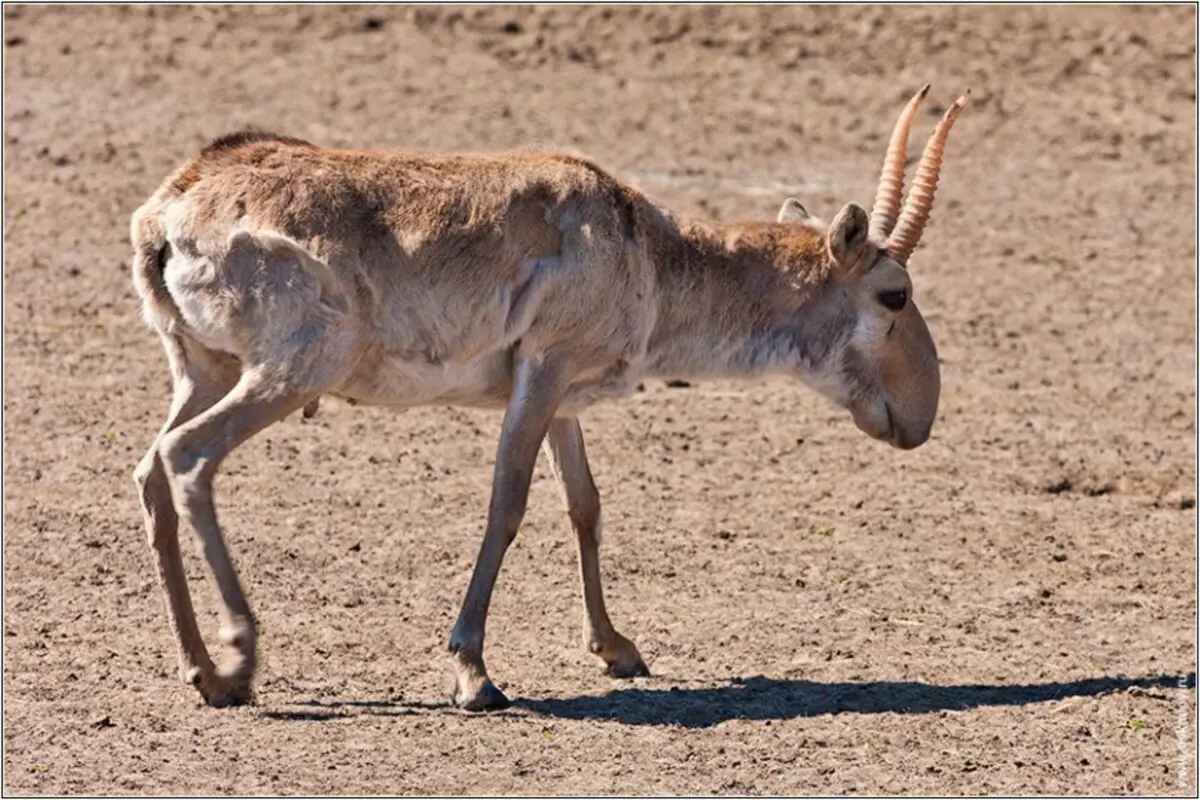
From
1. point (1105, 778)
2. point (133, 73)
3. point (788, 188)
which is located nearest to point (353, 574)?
point (1105, 778)

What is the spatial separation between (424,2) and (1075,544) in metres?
10.0

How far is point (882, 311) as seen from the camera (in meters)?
9.47

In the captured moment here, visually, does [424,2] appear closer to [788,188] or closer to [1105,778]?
[788,188]

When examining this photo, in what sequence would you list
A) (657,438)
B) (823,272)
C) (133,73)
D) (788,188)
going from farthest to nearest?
(133,73) < (788,188) < (657,438) < (823,272)

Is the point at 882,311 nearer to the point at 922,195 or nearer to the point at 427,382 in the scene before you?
the point at 922,195

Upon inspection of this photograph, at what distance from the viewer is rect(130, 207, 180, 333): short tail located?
8.49m

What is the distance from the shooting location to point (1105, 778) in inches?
324

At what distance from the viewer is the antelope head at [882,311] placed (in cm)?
927

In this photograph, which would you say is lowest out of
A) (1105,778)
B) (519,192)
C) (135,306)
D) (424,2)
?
(1105,778)

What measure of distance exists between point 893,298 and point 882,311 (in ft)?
0.24

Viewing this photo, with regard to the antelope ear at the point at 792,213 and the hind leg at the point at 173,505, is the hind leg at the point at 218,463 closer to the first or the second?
the hind leg at the point at 173,505

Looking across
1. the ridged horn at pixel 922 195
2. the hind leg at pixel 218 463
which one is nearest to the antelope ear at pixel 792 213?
the ridged horn at pixel 922 195

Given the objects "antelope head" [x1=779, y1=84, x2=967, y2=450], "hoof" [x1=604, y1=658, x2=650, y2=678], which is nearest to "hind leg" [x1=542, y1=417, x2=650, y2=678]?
"hoof" [x1=604, y1=658, x2=650, y2=678]

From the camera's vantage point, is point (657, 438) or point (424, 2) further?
point (424, 2)
